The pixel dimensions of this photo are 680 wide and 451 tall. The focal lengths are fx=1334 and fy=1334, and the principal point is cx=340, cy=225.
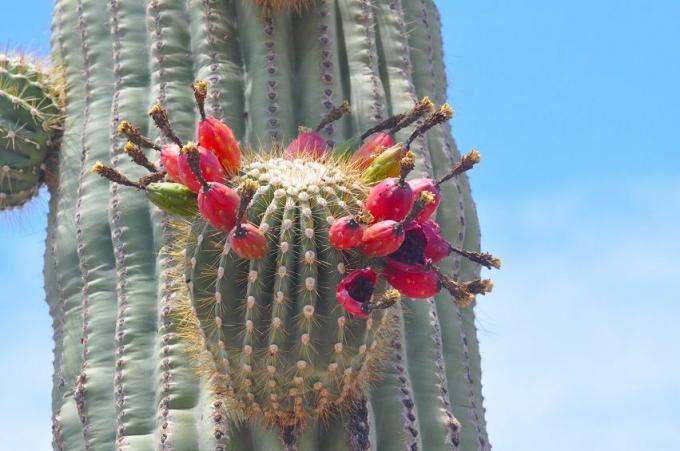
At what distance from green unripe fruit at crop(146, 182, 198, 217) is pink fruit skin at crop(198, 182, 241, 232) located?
314 millimetres

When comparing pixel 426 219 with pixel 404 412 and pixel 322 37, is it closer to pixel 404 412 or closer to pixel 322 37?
pixel 404 412

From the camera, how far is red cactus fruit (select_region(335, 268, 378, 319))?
398 cm

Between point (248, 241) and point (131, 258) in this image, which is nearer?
point (248, 241)

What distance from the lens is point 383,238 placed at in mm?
4059

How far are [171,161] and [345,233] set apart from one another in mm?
704

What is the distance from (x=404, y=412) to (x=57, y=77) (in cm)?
231

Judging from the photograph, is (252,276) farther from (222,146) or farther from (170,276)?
(170,276)

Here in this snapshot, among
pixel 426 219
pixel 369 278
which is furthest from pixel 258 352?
pixel 426 219

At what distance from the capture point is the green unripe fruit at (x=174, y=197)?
4398 millimetres

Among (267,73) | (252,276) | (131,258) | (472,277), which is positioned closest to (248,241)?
(252,276)

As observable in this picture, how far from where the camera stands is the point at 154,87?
17.7 feet

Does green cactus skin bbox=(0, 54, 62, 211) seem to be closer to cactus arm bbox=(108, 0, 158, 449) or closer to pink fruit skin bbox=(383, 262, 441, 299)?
cactus arm bbox=(108, 0, 158, 449)

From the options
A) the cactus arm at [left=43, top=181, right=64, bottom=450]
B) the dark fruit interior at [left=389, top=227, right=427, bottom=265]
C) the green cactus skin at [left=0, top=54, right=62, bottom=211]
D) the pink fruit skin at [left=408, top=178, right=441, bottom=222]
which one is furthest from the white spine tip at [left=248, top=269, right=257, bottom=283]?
the green cactus skin at [left=0, top=54, right=62, bottom=211]

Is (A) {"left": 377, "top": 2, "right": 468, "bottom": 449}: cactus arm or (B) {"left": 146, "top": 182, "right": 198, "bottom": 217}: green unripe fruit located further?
(A) {"left": 377, "top": 2, "right": 468, "bottom": 449}: cactus arm
